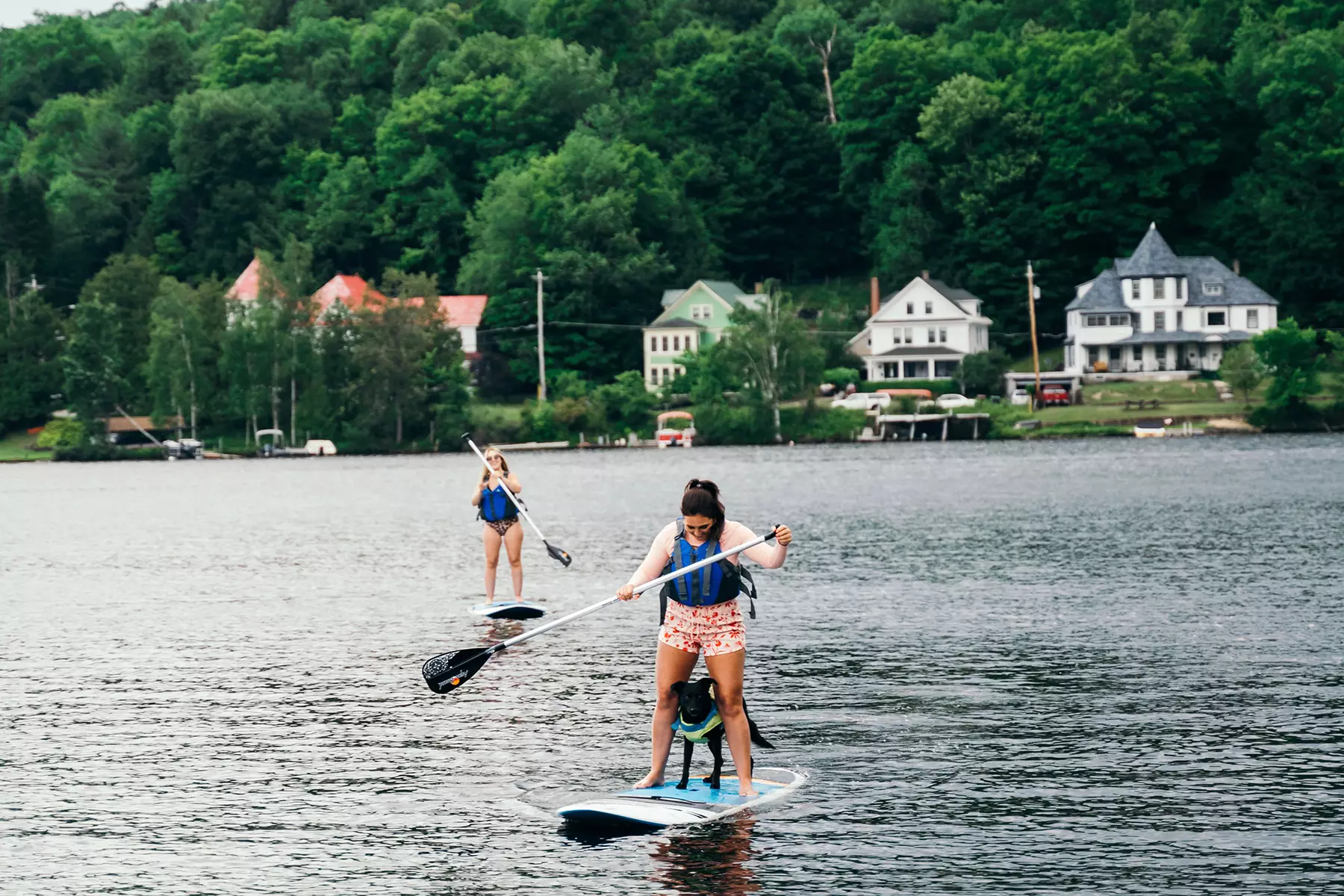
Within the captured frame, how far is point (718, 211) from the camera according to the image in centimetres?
15612

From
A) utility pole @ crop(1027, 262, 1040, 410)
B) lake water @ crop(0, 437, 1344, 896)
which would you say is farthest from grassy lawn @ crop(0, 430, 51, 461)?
lake water @ crop(0, 437, 1344, 896)

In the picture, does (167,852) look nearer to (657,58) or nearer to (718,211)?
(718,211)

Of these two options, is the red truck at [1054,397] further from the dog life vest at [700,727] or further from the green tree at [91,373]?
the dog life vest at [700,727]

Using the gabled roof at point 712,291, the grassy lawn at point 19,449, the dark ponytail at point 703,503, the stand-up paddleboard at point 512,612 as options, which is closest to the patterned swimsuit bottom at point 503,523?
the stand-up paddleboard at point 512,612

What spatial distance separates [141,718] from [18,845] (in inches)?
202

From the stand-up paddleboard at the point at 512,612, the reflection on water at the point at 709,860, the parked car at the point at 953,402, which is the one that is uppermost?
the parked car at the point at 953,402

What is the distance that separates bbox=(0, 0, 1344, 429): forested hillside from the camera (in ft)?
457

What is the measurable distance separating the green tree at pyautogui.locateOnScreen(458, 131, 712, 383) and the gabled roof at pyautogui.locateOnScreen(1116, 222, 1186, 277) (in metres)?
34.6

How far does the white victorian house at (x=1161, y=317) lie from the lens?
129 m

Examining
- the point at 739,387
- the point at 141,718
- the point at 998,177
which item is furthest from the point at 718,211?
the point at 141,718

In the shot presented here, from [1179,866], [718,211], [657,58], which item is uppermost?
[657,58]

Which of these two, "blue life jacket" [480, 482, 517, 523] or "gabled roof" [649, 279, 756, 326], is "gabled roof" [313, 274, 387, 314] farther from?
"blue life jacket" [480, 482, 517, 523]

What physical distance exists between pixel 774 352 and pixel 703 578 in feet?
332

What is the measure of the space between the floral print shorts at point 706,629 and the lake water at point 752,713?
1.32 metres
